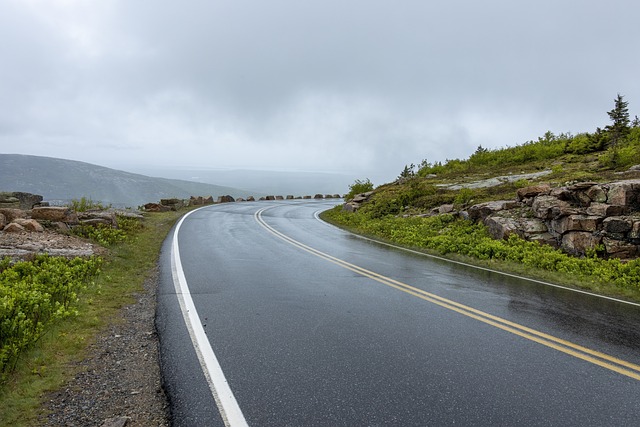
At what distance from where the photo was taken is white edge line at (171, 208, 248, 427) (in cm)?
319

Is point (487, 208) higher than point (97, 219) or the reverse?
higher

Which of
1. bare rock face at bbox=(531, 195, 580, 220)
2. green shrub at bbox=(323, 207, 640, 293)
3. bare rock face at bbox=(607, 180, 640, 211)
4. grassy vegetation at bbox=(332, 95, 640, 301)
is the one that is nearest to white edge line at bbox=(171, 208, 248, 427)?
grassy vegetation at bbox=(332, 95, 640, 301)

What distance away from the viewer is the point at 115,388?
3.70 meters

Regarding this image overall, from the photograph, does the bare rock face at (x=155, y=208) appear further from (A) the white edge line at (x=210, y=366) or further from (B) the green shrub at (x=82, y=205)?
(A) the white edge line at (x=210, y=366)

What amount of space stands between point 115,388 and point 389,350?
10.3 feet

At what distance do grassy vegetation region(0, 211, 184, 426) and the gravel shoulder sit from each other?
143 mm

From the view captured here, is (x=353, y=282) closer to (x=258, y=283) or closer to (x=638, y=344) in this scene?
(x=258, y=283)

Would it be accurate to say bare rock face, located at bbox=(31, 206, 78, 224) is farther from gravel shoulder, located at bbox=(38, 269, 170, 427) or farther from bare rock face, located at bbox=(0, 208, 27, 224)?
gravel shoulder, located at bbox=(38, 269, 170, 427)

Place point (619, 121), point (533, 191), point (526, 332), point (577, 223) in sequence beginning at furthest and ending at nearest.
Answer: point (619, 121)
point (533, 191)
point (577, 223)
point (526, 332)

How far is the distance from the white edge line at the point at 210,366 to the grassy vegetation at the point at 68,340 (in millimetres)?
1084

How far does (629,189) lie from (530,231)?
3.10 meters

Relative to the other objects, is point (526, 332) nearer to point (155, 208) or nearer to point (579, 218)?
point (579, 218)

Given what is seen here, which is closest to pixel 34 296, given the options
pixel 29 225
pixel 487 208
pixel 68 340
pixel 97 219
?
pixel 68 340

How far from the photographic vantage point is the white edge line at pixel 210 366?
10.5 ft
